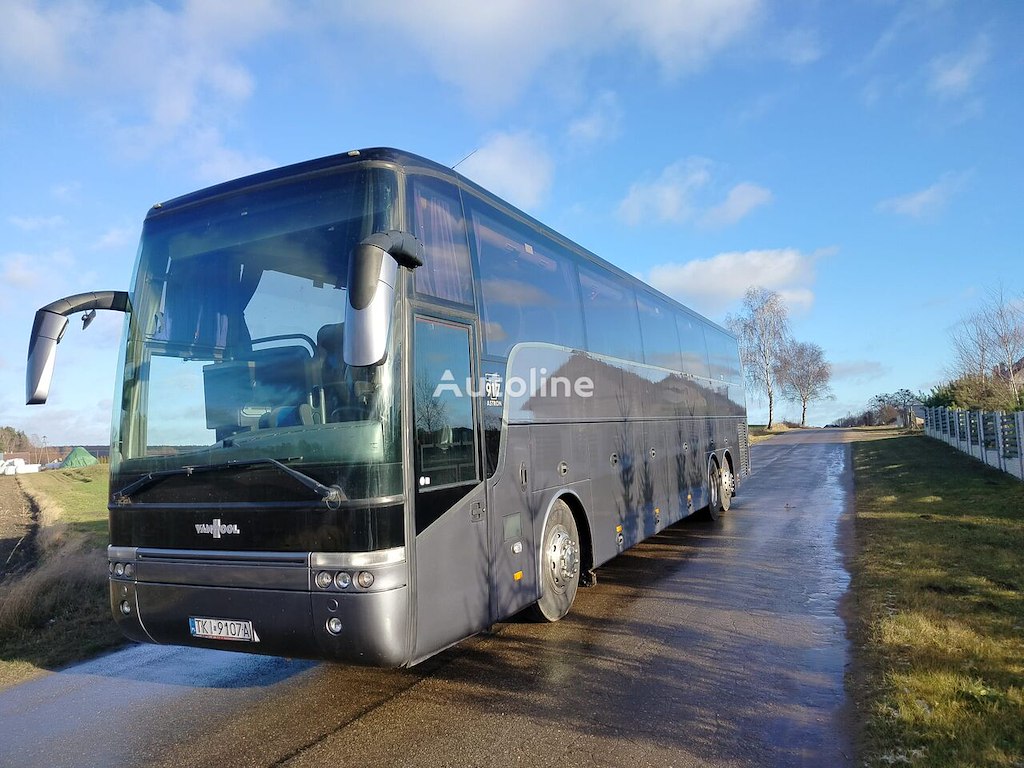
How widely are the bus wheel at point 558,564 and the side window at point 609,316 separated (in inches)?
82.2

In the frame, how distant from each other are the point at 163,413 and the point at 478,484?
2258mm

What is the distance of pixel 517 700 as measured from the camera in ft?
15.7

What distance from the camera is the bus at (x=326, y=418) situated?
4.23 metres

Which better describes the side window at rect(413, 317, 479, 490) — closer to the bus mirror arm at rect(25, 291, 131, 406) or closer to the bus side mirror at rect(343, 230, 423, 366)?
the bus side mirror at rect(343, 230, 423, 366)

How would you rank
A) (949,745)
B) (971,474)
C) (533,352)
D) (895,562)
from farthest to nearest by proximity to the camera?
(971,474)
(895,562)
(533,352)
(949,745)

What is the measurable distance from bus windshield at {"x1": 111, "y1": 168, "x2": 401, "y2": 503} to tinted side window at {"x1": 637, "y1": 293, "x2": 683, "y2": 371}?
5943 millimetres

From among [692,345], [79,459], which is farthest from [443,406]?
[79,459]

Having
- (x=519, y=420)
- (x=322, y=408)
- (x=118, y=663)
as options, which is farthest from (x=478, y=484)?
(x=118, y=663)

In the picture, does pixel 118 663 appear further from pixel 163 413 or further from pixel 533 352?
pixel 533 352

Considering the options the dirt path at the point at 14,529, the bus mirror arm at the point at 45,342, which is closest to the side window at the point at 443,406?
the bus mirror arm at the point at 45,342

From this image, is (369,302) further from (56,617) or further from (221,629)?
(56,617)

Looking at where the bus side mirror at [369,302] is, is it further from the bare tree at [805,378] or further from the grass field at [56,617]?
the bare tree at [805,378]

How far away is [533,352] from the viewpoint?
21.0 ft

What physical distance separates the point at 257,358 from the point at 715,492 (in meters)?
10.3
